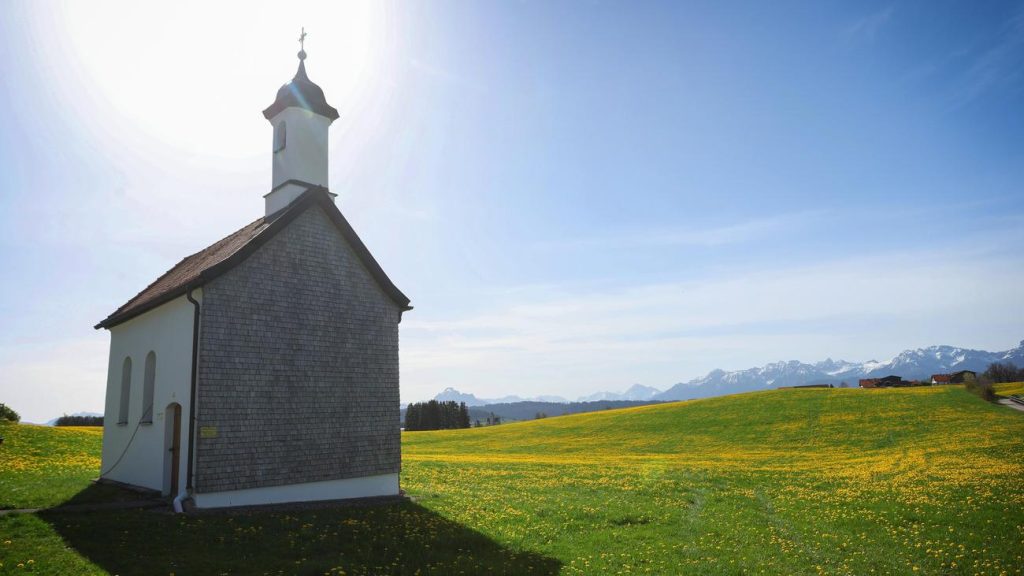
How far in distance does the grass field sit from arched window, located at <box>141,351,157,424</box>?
3148 millimetres

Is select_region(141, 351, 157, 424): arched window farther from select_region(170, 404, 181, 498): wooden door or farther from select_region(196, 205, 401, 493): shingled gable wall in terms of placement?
select_region(196, 205, 401, 493): shingled gable wall

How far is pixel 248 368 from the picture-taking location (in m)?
17.4

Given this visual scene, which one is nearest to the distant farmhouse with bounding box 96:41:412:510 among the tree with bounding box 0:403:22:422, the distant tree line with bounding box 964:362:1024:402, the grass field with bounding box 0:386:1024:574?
the grass field with bounding box 0:386:1024:574

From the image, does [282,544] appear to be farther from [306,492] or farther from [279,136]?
[279,136]

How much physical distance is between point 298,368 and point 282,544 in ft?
21.4

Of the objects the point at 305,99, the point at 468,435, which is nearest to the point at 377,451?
the point at 305,99

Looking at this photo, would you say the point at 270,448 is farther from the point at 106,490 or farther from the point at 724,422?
the point at 724,422

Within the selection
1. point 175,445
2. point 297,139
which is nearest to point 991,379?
point 297,139

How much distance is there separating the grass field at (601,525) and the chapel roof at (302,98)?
1365 centimetres

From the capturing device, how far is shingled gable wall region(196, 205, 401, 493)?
16.8 meters

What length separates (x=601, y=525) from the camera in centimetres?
1584

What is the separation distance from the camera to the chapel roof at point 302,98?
21.4 m

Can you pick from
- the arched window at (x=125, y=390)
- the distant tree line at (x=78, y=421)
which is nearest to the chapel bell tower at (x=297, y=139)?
the arched window at (x=125, y=390)

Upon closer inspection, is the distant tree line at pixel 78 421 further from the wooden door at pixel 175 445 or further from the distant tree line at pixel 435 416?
the wooden door at pixel 175 445
